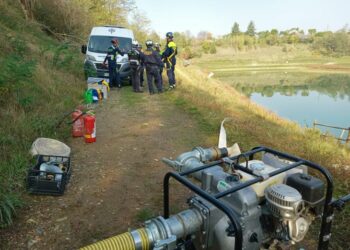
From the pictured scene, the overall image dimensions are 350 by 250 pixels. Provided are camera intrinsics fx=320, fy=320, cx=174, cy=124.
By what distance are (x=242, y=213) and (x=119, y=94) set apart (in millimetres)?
10185

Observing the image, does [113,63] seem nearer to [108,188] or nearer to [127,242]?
[108,188]

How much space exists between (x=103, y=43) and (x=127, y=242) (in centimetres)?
1234

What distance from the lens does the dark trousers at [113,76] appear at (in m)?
12.5

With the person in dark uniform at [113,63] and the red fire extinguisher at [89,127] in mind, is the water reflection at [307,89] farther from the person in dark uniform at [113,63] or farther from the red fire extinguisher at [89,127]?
the red fire extinguisher at [89,127]

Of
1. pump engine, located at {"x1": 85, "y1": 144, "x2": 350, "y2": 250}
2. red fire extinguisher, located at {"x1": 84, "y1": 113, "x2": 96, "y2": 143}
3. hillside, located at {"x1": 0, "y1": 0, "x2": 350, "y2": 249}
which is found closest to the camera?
pump engine, located at {"x1": 85, "y1": 144, "x2": 350, "y2": 250}

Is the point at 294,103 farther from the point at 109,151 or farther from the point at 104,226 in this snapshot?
the point at 104,226

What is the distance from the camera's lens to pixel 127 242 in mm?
2156

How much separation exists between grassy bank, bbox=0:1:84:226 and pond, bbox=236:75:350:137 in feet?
34.2

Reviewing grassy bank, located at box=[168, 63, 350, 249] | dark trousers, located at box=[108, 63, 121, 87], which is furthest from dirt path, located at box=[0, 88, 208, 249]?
dark trousers, located at box=[108, 63, 121, 87]

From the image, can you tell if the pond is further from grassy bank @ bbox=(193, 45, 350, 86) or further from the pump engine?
the pump engine

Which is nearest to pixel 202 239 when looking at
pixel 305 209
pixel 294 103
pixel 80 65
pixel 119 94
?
pixel 305 209

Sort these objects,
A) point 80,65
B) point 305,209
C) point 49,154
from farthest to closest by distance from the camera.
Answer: point 80,65 < point 49,154 < point 305,209

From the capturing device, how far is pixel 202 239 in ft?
8.41

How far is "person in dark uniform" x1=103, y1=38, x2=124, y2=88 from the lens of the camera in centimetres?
1197
